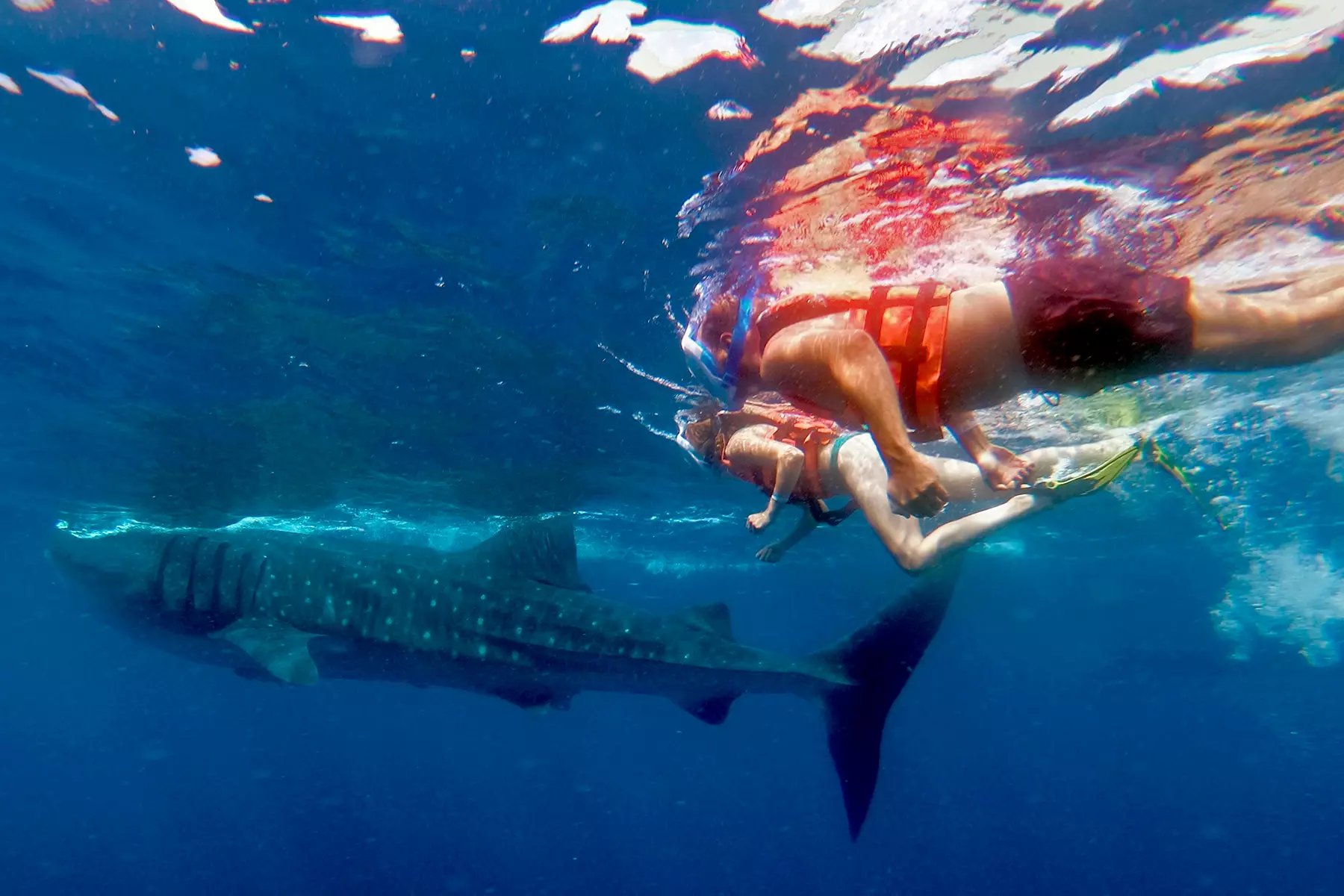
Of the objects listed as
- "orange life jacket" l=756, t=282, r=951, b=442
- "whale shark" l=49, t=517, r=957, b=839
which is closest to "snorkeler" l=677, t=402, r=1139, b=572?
"orange life jacket" l=756, t=282, r=951, b=442

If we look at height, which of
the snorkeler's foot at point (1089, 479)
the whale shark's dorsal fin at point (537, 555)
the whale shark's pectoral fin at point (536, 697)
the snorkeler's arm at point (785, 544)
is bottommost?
the whale shark's pectoral fin at point (536, 697)

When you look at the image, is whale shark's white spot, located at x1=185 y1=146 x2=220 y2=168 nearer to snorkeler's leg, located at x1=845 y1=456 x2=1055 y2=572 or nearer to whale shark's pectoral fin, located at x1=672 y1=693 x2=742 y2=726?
snorkeler's leg, located at x1=845 y1=456 x2=1055 y2=572

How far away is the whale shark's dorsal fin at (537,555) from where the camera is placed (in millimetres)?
10164

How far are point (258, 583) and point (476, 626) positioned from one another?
3.52 m

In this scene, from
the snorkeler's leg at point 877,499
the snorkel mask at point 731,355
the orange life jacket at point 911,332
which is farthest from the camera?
the snorkeler's leg at point 877,499

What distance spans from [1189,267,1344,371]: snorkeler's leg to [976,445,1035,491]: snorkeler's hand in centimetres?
139

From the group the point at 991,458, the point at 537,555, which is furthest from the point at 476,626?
the point at 991,458

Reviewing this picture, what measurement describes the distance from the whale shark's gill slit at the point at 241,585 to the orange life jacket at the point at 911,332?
9999 mm

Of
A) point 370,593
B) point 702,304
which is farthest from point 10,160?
point 702,304

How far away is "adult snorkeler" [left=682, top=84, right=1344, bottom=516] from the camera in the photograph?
11.0ft

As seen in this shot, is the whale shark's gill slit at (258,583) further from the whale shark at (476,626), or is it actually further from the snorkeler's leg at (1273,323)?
the snorkeler's leg at (1273,323)

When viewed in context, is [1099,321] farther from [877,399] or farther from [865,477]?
[865,477]

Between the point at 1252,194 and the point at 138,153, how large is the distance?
434 inches

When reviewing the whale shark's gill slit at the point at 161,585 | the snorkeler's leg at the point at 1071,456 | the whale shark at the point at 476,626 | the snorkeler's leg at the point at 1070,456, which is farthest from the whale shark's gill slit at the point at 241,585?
the snorkeler's leg at the point at 1071,456
